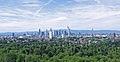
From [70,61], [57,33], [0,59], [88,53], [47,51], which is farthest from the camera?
[57,33]

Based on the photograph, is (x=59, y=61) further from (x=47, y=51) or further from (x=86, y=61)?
(x=47, y=51)

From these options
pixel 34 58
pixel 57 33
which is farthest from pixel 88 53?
pixel 57 33

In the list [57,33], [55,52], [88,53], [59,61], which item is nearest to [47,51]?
[55,52]

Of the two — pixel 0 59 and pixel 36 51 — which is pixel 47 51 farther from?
pixel 0 59

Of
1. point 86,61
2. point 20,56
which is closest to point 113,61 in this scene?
point 86,61

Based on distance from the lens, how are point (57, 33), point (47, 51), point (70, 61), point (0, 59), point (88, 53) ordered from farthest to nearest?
point (57, 33) < point (47, 51) < point (88, 53) < point (0, 59) < point (70, 61)

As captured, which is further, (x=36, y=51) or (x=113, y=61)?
(x=36, y=51)

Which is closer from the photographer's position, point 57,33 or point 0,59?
point 0,59
